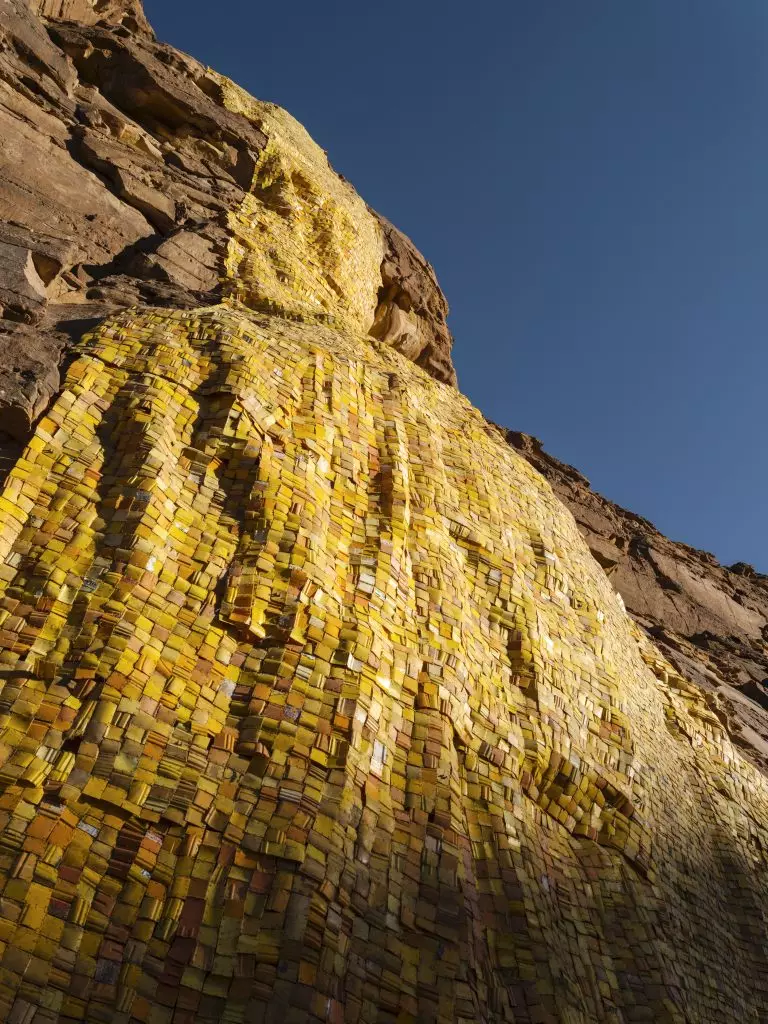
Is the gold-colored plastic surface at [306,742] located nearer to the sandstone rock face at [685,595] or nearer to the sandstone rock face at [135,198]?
the sandstone rock face at [135,198]

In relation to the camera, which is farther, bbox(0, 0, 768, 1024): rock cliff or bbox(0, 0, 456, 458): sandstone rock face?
bbox(0, 0, 456, 458): sandstone rock face

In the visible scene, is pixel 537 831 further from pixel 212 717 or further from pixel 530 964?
pixel 212 717

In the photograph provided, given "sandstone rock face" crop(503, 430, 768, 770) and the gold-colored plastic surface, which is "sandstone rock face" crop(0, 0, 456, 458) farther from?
"sandstone rock face" crop(503, 430, 768, 770)

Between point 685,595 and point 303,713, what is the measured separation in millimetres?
22191

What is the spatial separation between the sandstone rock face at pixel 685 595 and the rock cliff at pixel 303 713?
7.58 m

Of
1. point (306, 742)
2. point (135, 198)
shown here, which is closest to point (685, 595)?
point (135, 198)

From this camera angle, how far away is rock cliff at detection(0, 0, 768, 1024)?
158 inches

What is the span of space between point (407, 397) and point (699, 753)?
6.72 metres

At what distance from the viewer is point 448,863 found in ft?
16.0

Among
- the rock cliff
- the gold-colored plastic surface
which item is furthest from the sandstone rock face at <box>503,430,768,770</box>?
the gold-colored plastic surface

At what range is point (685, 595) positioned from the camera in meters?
24.2

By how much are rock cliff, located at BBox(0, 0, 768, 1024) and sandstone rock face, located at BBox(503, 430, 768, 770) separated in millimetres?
7583

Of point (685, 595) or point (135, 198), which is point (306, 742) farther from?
point (685, 595)

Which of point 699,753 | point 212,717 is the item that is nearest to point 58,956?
point 212,717
